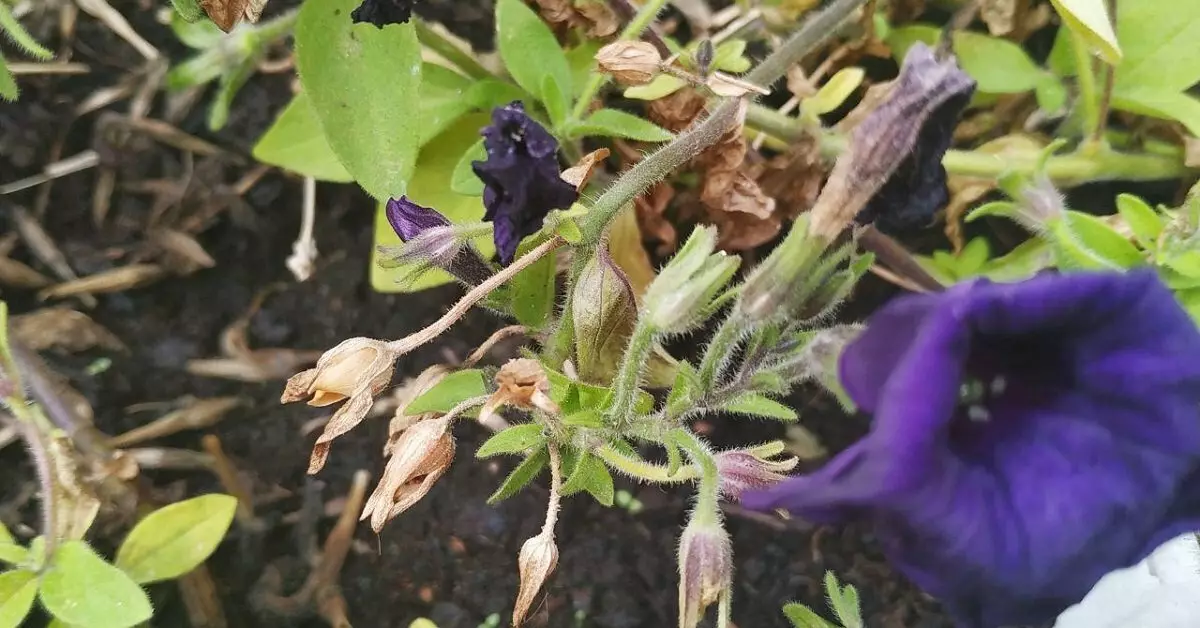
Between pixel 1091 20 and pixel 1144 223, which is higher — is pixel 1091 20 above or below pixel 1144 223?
above

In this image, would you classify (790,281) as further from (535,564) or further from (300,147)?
(300,147)

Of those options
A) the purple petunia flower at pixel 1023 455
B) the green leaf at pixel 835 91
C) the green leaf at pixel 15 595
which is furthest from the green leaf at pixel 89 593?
the green leaf at pixel 835 91

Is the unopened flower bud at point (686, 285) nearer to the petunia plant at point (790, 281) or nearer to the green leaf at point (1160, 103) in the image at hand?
the petunia plant at point (790, 281)

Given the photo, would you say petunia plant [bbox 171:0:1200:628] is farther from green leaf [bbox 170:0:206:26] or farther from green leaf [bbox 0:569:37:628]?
green leaf [bbox 0:569:37:628]

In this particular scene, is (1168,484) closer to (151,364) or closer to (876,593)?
(876,593)

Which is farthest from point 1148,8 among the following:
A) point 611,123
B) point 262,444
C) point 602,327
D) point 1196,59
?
point 262,444

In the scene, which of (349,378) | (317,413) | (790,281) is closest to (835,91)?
(790,281)

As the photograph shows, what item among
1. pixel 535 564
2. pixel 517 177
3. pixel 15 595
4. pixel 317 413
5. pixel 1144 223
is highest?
pixel 517 177

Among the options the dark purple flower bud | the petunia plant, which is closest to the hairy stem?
the petunia plant
